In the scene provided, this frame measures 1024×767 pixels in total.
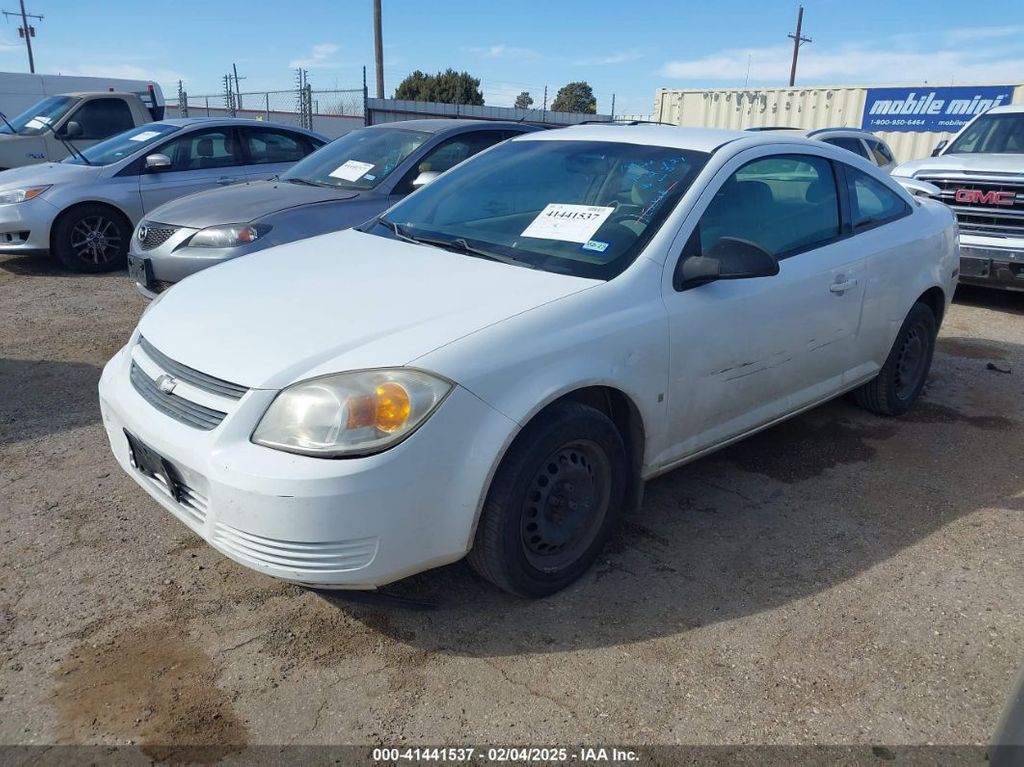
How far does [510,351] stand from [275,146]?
7.10m

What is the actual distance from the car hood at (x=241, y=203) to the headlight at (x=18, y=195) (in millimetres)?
2370

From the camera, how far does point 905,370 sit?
4.71 m

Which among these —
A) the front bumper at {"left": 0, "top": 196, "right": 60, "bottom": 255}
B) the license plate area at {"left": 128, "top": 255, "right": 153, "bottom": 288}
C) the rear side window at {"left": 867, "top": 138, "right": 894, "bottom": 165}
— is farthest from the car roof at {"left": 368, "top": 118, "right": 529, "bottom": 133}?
the rear side window at {"left": 867, "top": 138, "right": 894, "bottom": 165}

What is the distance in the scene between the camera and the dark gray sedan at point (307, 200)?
566 cm

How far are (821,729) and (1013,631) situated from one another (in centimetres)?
98

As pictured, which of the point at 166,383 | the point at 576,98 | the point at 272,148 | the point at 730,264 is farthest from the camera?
the point at 576,98

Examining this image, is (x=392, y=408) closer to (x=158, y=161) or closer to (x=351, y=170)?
(x=351, y=170)

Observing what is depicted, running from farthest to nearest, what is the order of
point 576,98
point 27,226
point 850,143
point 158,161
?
point 576,98 < point 850,143 < point 158,161 < point 27,226

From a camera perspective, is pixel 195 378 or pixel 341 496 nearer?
pixel 341 496

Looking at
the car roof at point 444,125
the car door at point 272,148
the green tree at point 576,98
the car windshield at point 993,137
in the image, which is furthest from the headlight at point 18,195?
the green tree at point 576,98

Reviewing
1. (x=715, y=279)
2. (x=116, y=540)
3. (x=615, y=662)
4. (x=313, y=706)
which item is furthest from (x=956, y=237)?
(x=116, y=540)

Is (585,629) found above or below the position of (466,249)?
below

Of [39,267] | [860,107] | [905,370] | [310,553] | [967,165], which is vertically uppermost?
[860,107]

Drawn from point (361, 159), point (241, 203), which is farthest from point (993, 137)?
point (241, 203)
